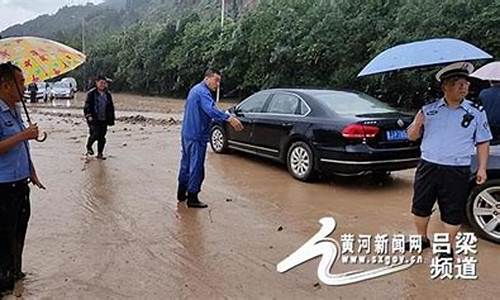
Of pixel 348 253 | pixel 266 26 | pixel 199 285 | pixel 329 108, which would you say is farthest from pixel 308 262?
pixel 266 26

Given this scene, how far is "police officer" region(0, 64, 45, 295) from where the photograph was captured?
3.61 m

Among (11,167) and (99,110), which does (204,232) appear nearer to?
(11,167)

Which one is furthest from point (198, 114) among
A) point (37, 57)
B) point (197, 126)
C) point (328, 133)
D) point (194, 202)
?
point (37, 57)

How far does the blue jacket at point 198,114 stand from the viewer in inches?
239

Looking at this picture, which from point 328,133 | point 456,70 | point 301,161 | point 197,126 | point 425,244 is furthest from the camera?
point 301,161

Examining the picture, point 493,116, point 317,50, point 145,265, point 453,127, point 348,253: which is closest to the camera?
point 453,127

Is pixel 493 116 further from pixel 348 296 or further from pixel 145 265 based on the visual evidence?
pixel 145 265

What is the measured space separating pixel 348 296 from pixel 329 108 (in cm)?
408

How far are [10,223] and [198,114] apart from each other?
284cm

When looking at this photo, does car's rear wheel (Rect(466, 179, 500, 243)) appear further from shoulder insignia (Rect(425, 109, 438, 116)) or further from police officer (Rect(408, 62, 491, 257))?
shoulder insignia (Rect(425, 109, 438, 116))

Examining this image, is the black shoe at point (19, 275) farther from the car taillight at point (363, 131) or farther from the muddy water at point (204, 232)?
the car taillight at point (363, 131)

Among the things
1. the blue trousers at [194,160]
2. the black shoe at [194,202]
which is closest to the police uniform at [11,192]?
the blue trousers at [194,160]

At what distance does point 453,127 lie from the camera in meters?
4.16

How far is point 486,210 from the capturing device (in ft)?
16.8
